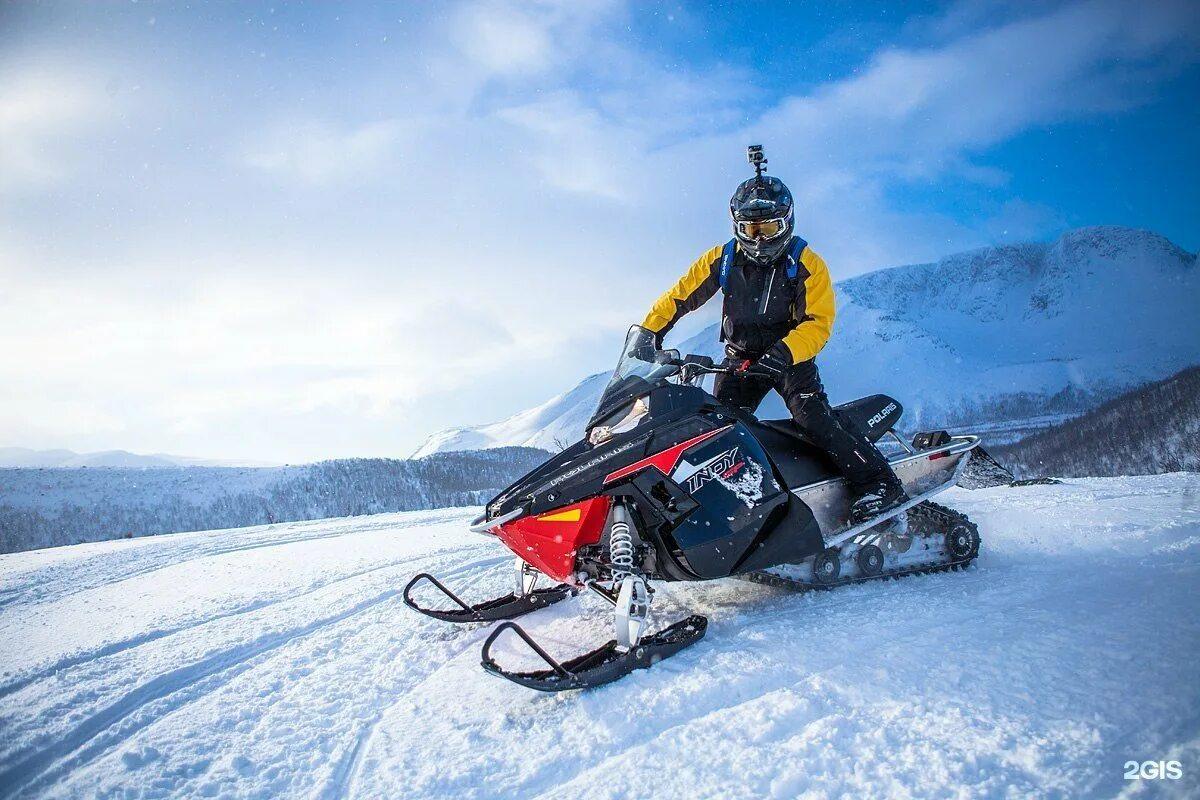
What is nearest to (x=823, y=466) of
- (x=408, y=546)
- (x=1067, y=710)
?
(x=1067, y=710)

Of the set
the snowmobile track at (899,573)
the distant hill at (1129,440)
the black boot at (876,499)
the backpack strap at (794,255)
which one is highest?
the backpack strap at (794,255)

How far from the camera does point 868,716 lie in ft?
6.46

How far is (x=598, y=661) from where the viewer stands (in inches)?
98.1

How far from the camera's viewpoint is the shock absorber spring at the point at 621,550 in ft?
8.61

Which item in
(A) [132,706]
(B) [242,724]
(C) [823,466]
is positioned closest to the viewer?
(B) [242,724]

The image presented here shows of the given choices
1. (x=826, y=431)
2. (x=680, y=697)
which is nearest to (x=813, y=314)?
(x=826, y=431)

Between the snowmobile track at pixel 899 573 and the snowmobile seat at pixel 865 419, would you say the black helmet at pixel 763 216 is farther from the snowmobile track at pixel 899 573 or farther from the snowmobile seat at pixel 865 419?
the snowmobile track at pixel 899 573

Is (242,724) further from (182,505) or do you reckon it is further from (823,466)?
(182,505)

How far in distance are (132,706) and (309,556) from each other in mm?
3670

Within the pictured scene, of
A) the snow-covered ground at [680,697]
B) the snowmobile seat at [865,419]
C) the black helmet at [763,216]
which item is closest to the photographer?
the snow-covered ground at [680,697]

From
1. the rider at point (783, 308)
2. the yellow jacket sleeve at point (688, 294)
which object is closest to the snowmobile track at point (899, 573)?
the rider at point (783, 308)

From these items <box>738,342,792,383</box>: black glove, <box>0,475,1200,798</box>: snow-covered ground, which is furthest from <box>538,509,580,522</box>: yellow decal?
<box>738,342,792,383</box>: black glove

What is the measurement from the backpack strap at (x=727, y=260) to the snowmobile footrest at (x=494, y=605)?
2324mm

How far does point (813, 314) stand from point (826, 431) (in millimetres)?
758
